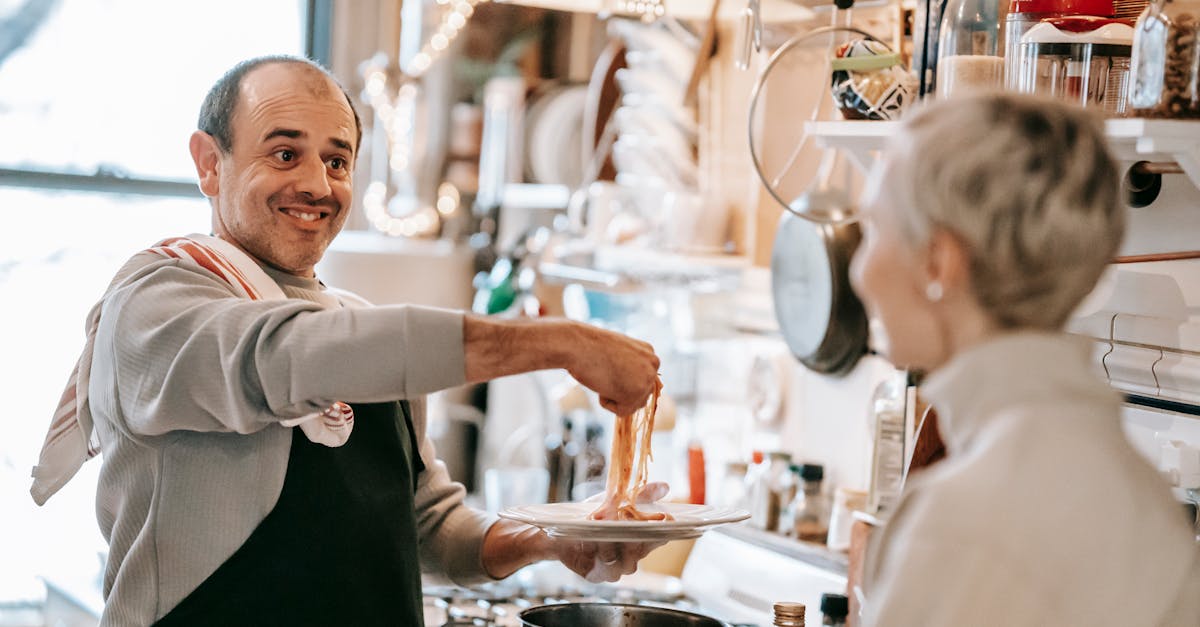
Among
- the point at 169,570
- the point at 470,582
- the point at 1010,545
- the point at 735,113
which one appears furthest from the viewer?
the point at 735,113

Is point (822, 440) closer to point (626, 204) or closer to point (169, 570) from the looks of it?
point (626, 204)

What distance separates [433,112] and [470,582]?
2.98m

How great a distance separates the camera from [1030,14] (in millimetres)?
1646

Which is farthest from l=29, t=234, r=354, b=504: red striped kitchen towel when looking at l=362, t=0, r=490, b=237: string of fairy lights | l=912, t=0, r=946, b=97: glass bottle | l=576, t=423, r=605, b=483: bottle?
l=362, t=0, r=490, b=237: string of fairy lights

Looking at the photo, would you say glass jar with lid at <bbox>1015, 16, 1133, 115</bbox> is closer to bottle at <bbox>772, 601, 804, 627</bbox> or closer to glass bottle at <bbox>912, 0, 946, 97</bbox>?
glass bottle at <bbox>912, 0, 946, 97</bbox>

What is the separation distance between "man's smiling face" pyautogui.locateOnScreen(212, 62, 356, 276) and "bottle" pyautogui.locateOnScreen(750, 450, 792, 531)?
115 cm

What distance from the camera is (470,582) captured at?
190 cm

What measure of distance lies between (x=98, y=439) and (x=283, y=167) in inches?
15.7

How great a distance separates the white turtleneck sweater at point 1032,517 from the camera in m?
0.93

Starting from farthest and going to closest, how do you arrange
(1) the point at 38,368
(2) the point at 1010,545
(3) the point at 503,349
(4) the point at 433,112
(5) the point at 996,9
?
(4) the point at 433,112 → (1) the point at 38,368 → (5) the point at 996,9 → (3) the point at 503,349 → (2) the point at 1010,545

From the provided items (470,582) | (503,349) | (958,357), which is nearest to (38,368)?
(470,582)

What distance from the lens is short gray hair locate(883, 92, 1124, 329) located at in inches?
37.5

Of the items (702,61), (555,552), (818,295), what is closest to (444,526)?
(555,552)

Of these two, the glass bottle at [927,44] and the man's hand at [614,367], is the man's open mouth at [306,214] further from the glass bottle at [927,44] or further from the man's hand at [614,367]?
the glass bottle at [927,44]
